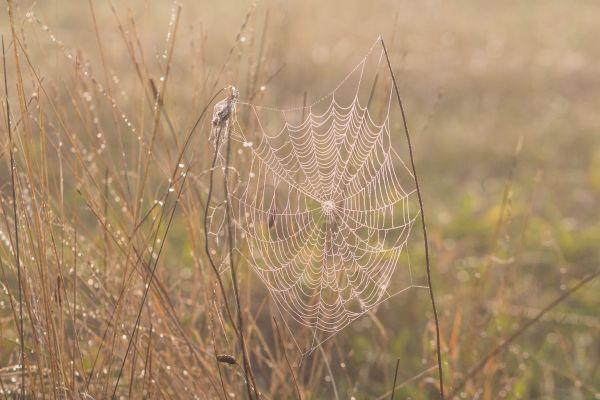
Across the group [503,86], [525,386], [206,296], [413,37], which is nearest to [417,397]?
[525,386]

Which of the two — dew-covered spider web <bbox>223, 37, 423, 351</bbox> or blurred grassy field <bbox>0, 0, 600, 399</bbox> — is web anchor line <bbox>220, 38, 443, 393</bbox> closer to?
dew-covered spider web <bbox>223, 37, 423, 351</bbox>

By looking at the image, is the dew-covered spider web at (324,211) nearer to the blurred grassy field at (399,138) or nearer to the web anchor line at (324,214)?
the web anchor line at (324,214)

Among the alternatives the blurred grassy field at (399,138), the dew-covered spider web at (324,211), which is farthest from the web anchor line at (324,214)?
the blurred grassy field at (399,138)

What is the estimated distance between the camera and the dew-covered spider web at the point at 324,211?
7.78 ft

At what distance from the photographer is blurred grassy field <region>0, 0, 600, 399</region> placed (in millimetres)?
2135

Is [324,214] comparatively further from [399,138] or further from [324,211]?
[399,138]

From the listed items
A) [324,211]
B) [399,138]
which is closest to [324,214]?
[324,211]

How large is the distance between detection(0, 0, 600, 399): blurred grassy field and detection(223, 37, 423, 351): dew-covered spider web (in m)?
0.14

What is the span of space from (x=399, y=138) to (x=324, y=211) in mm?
2937

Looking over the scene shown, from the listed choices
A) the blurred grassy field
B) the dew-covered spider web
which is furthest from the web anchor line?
the blurred grassy field

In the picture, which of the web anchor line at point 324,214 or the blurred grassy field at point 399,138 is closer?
the blurred grassy field at point 399,138

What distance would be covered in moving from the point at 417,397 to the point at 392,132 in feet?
10.1

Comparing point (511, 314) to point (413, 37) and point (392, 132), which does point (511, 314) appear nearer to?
point (392, 132)

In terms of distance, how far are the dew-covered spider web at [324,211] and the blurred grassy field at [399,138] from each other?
14 cm
